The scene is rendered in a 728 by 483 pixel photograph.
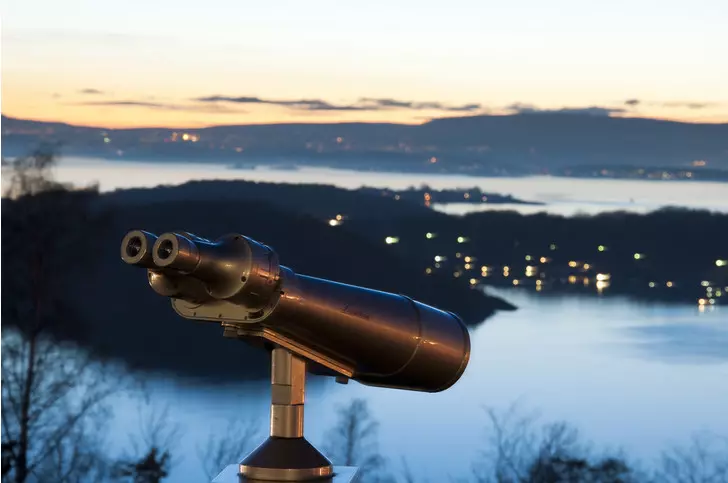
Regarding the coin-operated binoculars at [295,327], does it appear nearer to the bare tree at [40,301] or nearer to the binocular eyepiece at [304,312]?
the binocular eyepiece at [304,312]

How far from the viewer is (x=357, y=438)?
3553 cm

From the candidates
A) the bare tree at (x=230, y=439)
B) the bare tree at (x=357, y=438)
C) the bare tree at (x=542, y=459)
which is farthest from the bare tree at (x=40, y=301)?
the bare tree at (x=542, y=459)

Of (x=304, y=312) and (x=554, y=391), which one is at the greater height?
(x=304, y=312)

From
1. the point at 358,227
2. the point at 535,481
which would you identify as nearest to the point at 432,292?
the point at 358,227

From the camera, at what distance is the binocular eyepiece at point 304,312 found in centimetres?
189

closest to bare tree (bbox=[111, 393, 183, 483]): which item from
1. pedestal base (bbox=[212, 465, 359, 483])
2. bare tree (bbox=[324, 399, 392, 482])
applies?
bare tree (bbox=[324, 399, 392, 482])

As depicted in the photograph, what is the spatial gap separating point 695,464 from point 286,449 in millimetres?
34350

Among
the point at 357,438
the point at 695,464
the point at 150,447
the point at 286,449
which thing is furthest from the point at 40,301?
the point at 286,449

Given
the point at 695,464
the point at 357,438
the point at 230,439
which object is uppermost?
the point at 230,439

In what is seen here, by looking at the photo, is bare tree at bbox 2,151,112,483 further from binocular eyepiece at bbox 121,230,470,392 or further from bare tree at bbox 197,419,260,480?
binocular eyepiece at bbox 121,230,470,392

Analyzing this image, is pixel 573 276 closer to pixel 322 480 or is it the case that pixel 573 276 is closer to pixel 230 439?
pixel 230 439

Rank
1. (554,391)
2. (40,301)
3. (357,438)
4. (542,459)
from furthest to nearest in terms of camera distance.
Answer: (554,391) < (357,438) < (542,459) < (40,301)

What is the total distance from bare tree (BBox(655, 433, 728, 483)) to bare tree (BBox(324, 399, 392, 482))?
19.7ft

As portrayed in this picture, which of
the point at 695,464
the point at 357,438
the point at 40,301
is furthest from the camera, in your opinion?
the point at 357,438
